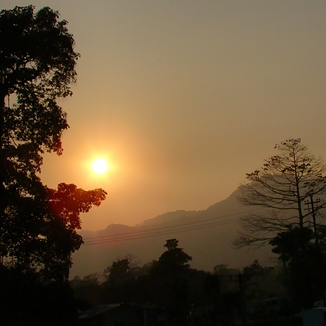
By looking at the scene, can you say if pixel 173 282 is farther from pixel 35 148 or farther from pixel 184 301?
pixel 35 148

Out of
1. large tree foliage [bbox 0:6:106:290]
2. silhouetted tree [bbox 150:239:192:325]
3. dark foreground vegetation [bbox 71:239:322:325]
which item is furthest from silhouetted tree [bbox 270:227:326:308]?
large tree foliage [bbox 0:6:106:290]

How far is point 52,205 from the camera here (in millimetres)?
18453

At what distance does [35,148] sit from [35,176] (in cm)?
101

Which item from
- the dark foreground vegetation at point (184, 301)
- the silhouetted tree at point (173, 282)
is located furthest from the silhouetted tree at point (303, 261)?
the silhouetted tree at point (173, 282)

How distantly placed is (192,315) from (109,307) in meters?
15.5

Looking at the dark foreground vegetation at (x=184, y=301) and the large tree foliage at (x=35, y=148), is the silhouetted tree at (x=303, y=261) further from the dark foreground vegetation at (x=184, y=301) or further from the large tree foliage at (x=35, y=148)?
the large tree foliage at (x=35, y=148)

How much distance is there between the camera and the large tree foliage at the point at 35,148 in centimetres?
1792

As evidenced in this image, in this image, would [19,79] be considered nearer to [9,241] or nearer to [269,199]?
[9,241]

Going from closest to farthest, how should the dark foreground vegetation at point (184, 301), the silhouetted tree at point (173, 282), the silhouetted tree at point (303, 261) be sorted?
the dark foreground vegetation at point (184, 301)
the silhouetted tree at point (173, 282)
the silhouetted tree at point (303, 261)

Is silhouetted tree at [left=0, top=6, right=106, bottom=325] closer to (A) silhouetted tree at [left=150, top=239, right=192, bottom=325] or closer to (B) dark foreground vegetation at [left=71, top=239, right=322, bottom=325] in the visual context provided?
(B) dark foreground vegetation at [left=71, top=239, right=322, bottom=325]

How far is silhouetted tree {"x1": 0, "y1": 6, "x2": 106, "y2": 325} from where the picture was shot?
1792cm

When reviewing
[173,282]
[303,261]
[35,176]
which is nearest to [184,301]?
[173,282]

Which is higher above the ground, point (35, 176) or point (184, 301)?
point (35, 176)

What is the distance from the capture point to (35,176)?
1862 centimetres
